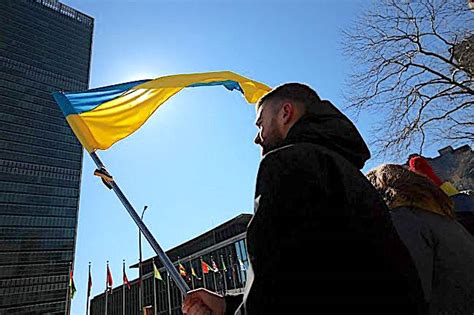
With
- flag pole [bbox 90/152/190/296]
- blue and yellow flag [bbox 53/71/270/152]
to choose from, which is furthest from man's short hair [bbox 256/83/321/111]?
blue and yellow flag [bbox 53/71/270/152]

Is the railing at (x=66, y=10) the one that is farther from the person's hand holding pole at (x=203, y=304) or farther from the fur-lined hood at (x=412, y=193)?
the person's hand holding pole at (x=203, y=304)

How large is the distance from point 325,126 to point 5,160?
96.9m

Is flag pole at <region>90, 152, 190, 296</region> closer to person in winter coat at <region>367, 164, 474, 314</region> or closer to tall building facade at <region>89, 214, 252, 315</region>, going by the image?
person in winter coat at <region>367, 164, 474, 314</region>

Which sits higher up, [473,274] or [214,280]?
[214,280]

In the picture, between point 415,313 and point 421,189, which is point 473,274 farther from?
point 415,313

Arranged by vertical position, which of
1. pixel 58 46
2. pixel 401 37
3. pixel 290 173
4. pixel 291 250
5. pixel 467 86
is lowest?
pixel 291 250

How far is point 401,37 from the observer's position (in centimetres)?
851

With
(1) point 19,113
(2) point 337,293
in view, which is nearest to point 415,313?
(2) point 337,293

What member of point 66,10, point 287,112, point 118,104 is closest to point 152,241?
point 287,112

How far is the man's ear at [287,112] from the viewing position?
5.51 feet

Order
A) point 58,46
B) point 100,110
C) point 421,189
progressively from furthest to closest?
1. point 58,46
2. point 100,110
3. point 421,189

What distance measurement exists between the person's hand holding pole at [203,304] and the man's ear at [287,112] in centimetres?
100

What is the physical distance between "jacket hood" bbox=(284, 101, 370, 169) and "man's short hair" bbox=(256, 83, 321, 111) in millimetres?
44

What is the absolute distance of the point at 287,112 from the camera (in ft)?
5.56
